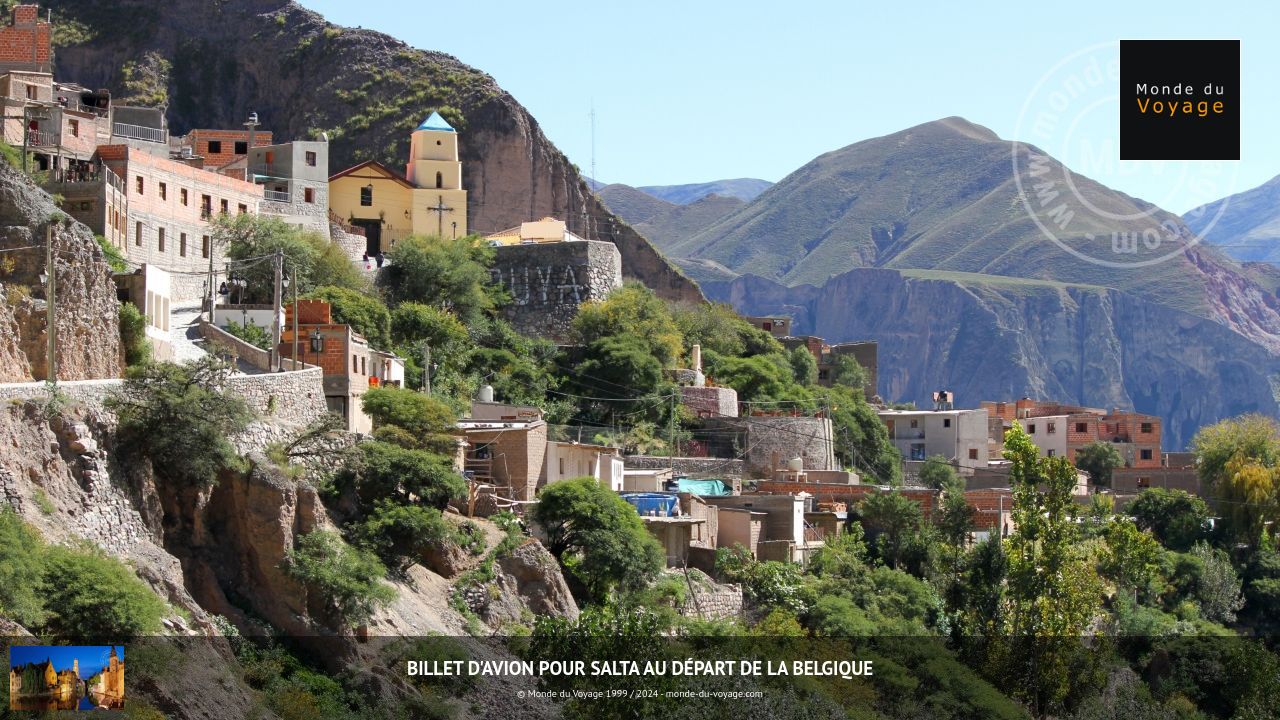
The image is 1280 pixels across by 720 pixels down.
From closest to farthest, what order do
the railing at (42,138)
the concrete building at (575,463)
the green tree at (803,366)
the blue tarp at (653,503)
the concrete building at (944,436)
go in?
the concrete building at (575,463) < the blue tarp at (653,503) < the railing at (42,138) < the green tree at (803,366) < the concrete building at (944,436)

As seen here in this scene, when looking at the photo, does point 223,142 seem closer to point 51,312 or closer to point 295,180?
point 295,180

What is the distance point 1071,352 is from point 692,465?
92.5 m

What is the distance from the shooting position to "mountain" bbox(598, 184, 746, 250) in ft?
575

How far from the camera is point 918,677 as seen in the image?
40.3 m

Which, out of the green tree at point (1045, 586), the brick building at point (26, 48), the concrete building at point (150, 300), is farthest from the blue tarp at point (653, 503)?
the brick building at point (26, 48)

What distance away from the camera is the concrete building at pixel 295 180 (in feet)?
182

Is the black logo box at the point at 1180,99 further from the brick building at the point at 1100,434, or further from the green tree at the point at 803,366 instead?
the brick building at the point at 1100,434

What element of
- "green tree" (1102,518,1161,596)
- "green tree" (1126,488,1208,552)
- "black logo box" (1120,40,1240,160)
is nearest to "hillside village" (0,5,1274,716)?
"green tree" (1126,488,1208,552)

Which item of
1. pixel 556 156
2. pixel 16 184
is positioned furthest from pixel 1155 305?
pixel 16 184

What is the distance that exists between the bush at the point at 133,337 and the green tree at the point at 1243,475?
3176 cm

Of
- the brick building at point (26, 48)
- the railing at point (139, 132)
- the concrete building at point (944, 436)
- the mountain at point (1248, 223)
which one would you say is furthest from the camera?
the mountain at point (1248, 223)

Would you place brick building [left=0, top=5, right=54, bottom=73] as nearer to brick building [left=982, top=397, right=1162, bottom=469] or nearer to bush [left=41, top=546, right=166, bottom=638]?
bush [left=41, top=546, right=166, bottom=638]

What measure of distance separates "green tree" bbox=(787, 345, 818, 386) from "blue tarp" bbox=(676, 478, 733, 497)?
52.9ft

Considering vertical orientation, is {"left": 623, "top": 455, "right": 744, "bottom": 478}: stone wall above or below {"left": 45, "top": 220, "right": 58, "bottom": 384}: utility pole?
below
